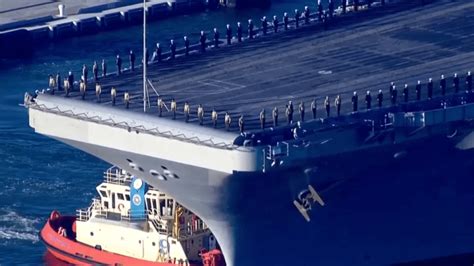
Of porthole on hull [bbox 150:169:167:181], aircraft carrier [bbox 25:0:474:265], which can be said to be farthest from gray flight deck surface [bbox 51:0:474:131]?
porthole on hull [bbox 150:169:167:181]

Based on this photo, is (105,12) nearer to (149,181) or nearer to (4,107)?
(4,107)

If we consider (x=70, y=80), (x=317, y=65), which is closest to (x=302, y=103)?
(x=317, y=65)

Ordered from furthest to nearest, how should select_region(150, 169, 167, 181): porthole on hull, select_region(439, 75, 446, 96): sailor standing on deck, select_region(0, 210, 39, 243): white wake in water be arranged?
select_region(0, 210, 39, 243): white wake in water
select_region(439, 75, 446, 96): sailor standing on deck
select_region(150, 169, 167, 181): porthole on hull

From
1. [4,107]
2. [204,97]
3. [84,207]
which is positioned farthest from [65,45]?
[204,97]

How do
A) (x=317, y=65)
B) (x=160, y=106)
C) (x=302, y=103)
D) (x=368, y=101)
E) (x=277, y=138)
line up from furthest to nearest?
1. (x=317, y=65)
2. (x=368, y=101)
3. (x=160, y=106)
4. (x=302, y=103)
5. (x=277, y=138)

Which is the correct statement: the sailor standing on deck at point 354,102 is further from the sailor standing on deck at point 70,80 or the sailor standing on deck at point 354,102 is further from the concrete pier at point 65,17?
the concrete pier at point 65,17

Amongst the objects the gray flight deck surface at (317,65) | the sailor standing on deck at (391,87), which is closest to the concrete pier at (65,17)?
the gray flight deck surface at (317,65)

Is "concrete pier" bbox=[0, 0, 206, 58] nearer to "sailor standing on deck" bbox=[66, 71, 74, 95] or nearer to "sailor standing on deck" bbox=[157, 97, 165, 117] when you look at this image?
"sailor standing on deck" bbox=[66, 71, 74, 95]

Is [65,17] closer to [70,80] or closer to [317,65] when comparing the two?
[317,65]
